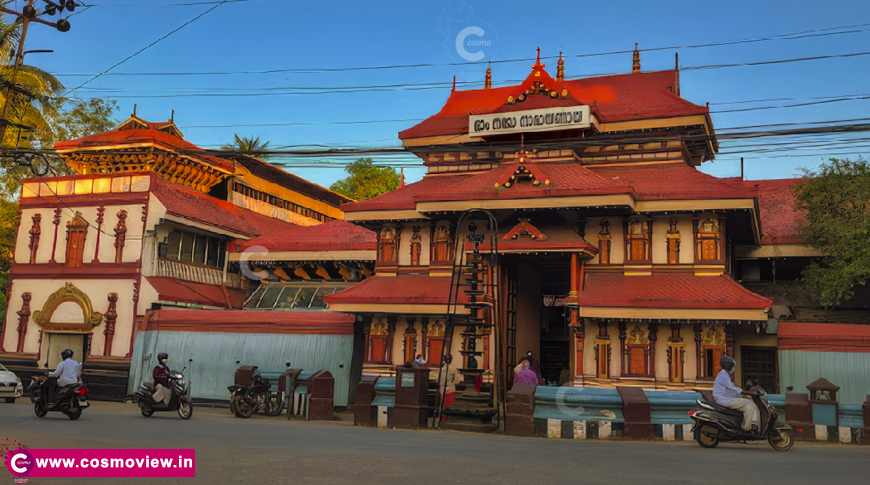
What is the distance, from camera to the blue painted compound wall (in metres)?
24.3

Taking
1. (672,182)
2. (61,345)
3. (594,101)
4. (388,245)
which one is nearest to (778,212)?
(672,182)

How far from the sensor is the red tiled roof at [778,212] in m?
25.4

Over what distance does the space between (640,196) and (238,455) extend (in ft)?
47.8

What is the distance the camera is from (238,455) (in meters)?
10.6

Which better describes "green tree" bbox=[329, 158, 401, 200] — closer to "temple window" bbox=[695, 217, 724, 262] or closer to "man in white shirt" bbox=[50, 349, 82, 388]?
"temple window" bbox=[695, 217, 724, 262]

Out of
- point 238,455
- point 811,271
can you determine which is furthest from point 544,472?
point 811,271

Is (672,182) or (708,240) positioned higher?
(672,182)

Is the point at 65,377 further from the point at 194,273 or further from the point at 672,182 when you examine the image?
the point at 672,182

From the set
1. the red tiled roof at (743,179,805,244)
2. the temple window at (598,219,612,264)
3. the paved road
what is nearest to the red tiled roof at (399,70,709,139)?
the temple window at (598,219,612,264)

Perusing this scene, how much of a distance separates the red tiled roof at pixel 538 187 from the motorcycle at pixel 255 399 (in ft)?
22.9

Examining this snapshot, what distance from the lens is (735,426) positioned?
1390cm

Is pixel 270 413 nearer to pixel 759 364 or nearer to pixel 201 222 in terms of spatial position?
pixel 201 222

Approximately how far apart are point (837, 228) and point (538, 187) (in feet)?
31.0

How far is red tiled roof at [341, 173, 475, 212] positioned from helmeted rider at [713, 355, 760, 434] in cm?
1104
